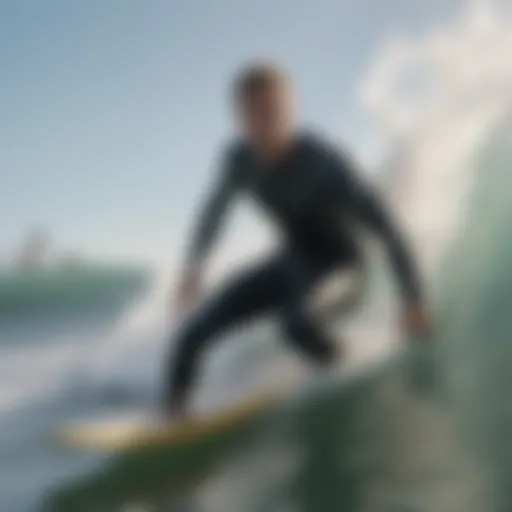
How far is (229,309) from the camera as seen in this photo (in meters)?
1.44

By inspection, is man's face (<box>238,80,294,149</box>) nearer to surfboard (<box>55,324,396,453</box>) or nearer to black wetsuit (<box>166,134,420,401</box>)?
black wetsuit (<box>166,134,420,401</box>)

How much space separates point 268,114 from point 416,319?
38 centimetres

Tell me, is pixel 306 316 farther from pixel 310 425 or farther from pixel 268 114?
pixel 268 114

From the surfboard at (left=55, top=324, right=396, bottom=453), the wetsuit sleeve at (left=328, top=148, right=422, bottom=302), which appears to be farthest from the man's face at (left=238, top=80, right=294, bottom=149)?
the surfboard at (left=55, top=324, right=396, bottom=453)

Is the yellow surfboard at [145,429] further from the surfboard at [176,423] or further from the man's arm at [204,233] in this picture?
the man's arm at [204,233]

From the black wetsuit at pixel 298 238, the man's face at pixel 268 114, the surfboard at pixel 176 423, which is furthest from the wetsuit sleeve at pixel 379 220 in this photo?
the surfboard at pixel 176 423

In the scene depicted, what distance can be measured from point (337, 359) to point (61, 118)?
0.57 meters

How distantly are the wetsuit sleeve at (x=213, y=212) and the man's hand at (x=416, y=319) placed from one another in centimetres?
31

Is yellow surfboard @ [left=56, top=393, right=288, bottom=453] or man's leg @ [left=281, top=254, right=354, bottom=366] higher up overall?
man's leg @ [left=281, top=254, right=354, bottom=366]

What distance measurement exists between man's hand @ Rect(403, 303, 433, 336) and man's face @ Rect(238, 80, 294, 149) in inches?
12.7

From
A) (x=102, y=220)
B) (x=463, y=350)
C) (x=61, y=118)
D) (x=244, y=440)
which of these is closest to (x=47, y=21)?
(x=61, y=118)

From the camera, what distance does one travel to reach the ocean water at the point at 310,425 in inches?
54.9

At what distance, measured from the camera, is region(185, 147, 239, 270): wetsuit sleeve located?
1.44 meters

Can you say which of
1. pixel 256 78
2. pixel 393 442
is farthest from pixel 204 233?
pixel 393 442
